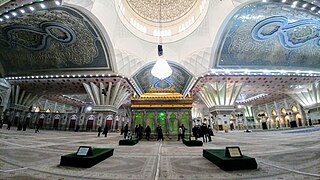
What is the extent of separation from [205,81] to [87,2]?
A: 1222 centimetres

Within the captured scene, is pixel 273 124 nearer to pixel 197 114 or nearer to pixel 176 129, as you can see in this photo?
pixel 197 114

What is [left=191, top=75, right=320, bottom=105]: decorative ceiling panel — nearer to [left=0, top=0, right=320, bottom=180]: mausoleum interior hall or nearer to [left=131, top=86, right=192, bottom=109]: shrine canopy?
[left=0, top=0, right=320, bottom=180]: mausoleum interior hall

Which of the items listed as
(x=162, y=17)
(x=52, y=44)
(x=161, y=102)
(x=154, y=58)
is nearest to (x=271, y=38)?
(x=162, y=17)

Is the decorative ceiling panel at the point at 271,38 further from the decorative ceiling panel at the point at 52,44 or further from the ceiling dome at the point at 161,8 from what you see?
the decorative ceiling panel at the point at 52,44

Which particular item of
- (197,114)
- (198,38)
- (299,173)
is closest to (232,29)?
(198,38)

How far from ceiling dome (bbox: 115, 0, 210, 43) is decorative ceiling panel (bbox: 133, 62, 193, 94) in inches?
132

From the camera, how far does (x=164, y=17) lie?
18.0 meters

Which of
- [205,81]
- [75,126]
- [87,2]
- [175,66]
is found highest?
[87,2]

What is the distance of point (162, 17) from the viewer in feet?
59.1

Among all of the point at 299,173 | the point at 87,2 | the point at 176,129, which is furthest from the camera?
the point at 87,2

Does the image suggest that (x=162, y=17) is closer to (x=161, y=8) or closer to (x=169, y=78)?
(x=161, y=8)

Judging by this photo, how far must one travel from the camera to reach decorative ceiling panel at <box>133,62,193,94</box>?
60.8 feet

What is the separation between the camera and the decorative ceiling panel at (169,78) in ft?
60.8

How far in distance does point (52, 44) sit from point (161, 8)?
1118cm
